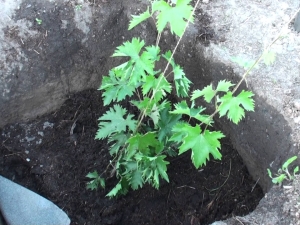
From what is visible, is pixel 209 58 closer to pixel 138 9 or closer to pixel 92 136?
pixel 138 9

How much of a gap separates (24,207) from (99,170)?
17.7 inches

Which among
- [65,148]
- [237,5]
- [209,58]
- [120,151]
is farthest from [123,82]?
[237,5]

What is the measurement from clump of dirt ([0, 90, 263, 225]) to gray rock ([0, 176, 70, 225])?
11 cm

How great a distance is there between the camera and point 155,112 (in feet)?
6.26

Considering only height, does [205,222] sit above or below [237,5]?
below

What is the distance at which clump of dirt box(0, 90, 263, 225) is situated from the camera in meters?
2.21

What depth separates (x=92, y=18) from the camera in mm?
2590

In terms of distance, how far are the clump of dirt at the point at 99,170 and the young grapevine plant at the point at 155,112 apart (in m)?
0.11

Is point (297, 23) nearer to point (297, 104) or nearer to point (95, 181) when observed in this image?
point (297, 104)

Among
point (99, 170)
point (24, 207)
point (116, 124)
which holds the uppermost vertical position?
point (116, 124)

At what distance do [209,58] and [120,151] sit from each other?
0.71 m

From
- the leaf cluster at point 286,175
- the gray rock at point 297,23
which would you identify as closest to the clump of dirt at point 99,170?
the leaf cluster at point 286,175

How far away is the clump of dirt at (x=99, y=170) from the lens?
221cm

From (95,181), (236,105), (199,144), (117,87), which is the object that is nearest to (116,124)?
(117,87)
